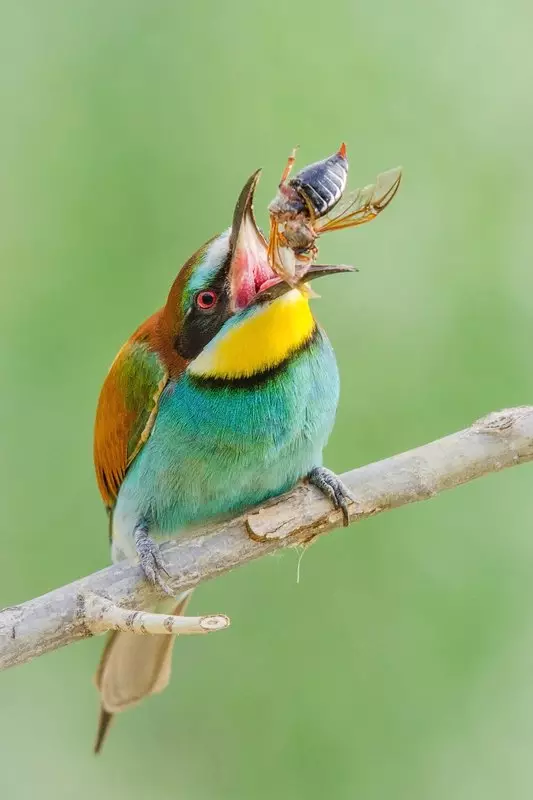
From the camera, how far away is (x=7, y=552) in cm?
Result: 335

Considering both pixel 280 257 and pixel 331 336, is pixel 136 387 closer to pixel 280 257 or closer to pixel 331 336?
pixel 280 257

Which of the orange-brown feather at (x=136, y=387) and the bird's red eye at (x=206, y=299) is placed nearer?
the bird's red eye at (x=206, y=299)

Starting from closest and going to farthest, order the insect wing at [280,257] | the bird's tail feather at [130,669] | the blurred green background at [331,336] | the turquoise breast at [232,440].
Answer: the insect wing at [280,257]
the turquoise breast at [232,440]
the bird's tail feather at [130,669]
the blurred green background at [331,336]

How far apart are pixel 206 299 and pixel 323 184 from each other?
0.30 m

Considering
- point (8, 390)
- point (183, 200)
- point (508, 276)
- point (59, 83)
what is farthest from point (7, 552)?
point (508, 276)

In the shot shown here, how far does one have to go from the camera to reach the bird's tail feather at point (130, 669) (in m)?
2.72

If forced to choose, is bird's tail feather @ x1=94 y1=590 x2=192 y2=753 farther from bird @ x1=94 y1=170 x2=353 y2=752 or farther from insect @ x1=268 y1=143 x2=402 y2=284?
insect @ x1=268 y1=143 x2=402 y2=284

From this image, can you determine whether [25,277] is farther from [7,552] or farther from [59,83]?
[7,552]

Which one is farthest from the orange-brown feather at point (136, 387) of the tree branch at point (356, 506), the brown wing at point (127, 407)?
the tree branch at point (356, 506)

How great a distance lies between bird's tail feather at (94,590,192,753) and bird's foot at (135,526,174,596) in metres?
0.36

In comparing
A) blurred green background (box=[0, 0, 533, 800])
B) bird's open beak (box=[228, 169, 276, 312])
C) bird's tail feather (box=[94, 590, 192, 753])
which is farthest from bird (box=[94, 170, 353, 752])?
blurred green background (box=[0, 0, 533, 800])

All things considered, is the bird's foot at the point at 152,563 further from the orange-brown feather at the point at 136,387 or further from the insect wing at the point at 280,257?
the insect wing at the point at 280,257

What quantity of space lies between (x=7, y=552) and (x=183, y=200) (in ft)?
3.53

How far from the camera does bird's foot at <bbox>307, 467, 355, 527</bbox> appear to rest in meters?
2.25
